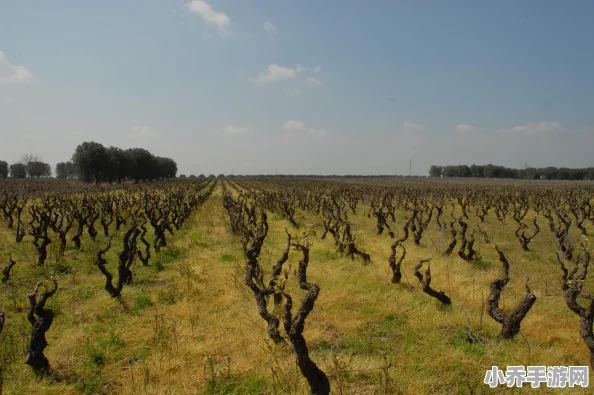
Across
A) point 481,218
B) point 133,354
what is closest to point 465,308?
point 133,354

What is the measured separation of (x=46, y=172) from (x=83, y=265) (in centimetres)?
13453

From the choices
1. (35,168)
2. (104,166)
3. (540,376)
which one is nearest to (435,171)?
(104,166)

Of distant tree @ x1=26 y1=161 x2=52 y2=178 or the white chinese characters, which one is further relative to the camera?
distant tree @ x1=26 y1=161 x2=52 y2=178

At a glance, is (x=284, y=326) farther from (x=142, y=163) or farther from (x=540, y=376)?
(x=142, y=163)

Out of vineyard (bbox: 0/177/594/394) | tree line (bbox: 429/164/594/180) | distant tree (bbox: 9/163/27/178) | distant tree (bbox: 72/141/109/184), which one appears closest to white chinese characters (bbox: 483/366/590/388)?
vineyard (bbox: 0/177/594/394)

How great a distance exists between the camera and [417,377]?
202 inches

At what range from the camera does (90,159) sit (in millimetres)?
67250

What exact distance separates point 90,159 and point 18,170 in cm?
7803

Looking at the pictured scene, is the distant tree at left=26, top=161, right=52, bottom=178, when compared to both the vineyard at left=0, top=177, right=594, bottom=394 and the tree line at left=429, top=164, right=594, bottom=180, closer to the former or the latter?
the vineyard at left=0, top=177, right=594, bottom=394

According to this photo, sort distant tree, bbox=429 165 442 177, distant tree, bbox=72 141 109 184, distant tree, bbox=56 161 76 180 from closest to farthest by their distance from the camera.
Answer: distant tree, bbox=72 141 109 184
distant tree, bbox=56 161 76 180
distant tree, bbox=429 165 442 177

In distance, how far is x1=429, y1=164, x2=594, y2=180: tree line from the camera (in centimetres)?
12450

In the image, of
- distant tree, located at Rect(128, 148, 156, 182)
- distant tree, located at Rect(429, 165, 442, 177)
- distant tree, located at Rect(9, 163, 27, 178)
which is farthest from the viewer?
distant tree, located at Rect(429, 165, 442, 177)

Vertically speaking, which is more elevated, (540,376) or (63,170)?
(63,170)

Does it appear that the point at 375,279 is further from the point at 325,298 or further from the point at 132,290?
the point at 132,290
